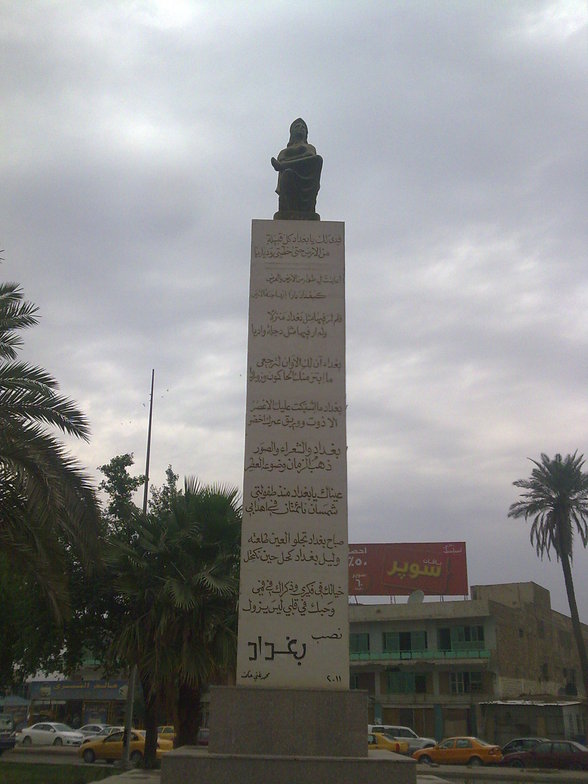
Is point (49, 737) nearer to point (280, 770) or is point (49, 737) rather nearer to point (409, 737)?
point (409, 737)

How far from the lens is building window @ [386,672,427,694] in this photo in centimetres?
3575

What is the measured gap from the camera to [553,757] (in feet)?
74.5

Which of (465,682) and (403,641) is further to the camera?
(403,641)

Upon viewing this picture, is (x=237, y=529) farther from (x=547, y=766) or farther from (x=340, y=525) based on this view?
(x=547, y=766)

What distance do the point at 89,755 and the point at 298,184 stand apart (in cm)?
1891

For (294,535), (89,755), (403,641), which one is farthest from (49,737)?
(294,535)

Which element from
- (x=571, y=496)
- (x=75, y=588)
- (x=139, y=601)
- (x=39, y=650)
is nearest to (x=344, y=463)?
(x=139, y=601)

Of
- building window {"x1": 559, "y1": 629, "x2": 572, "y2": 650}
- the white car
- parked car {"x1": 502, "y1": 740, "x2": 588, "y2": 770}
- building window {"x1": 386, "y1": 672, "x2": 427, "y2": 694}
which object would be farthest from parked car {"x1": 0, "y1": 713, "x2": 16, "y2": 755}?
building window {"x1": 559, "y1": 629, "x2": 572, "y2": 650}

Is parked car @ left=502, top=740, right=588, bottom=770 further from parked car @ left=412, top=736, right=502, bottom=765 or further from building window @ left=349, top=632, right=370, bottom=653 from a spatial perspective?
building window @ left=349, top=632, right=370, bottom=653

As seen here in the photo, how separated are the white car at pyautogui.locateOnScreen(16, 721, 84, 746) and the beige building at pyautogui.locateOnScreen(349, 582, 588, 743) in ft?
43.6

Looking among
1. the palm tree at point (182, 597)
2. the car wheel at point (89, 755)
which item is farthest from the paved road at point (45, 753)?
the palm tree at point (182, 597)

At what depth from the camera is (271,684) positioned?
8.71 meters

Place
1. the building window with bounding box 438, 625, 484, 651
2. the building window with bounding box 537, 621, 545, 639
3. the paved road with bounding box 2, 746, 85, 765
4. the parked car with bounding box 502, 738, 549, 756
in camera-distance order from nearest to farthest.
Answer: the paved road with bounding box 2, 746, 85, 765, the parked car with bounding box 502, 738, 549, 756, the building window with bounding box 438, 625, 484, 651, the building window with bounding box 537, 621, 545, 639

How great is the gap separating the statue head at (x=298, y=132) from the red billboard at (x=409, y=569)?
3057cm
